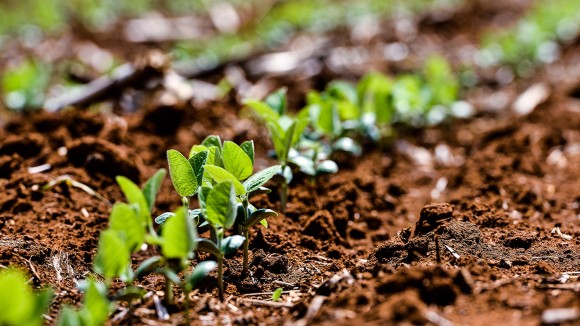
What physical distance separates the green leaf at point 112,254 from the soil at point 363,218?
0.73 feet

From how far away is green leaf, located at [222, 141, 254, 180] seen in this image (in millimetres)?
2209

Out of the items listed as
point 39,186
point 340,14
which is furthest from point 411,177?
point 340,14

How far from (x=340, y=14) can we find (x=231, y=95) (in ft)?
12.2

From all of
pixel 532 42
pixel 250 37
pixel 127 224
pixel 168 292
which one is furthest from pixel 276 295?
pixel 250 37

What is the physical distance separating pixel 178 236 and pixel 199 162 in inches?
17.0

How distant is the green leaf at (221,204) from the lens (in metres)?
1.96

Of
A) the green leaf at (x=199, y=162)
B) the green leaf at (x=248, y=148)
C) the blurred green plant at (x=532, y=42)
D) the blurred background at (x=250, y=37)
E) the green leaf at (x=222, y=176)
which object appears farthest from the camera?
the blurred green plant at (x=532, y=42)

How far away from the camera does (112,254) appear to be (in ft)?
5.82

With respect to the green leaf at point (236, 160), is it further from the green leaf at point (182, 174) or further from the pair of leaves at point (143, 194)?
the pair of leaves at point (143, 194)

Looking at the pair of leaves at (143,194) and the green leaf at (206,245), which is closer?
the pair of leaves at (143,194)

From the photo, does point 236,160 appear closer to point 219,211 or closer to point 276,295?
point 219,211

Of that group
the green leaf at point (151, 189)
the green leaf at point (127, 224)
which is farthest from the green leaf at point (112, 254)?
the green leaf at point (151, 189)

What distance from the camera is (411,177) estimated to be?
373 centimetres

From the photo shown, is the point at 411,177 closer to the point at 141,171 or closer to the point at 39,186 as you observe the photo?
the point at 141,171
